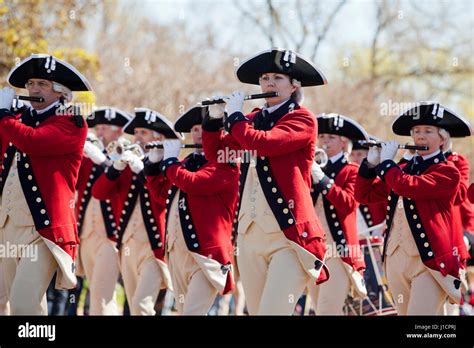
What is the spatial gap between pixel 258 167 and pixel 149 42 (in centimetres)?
1810

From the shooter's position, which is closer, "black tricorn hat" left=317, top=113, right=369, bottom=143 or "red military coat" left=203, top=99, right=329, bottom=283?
"red military coat" left=203, top=99, right=329, bottom=283

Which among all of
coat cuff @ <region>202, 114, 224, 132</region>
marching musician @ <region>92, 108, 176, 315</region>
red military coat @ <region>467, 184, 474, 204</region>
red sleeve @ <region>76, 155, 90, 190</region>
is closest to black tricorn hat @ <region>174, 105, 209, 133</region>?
marching musician @ <region>92, 108, 176, 315</region>

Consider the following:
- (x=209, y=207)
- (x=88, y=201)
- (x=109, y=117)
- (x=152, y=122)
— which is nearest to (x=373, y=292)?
(x=209, y=207)

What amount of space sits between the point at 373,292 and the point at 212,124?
10.4 feet

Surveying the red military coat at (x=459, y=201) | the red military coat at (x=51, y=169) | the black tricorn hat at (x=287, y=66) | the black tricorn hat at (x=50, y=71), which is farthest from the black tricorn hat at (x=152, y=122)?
the red military coat at (x=459, y=201)

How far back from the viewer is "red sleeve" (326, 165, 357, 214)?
947cm

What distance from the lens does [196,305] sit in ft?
28.6

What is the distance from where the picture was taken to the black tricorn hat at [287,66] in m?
7.78

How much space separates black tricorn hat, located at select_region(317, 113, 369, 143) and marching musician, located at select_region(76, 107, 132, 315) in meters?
2.27

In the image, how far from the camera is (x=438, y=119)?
29.5 ft

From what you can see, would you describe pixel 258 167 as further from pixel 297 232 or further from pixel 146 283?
pixel 146 283

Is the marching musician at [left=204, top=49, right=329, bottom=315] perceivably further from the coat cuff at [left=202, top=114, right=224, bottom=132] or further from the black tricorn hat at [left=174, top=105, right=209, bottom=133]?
the black tricorn hat at [left=174, top=105, right=209, bottom=133]

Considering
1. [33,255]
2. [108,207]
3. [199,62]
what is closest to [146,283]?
[108,207]

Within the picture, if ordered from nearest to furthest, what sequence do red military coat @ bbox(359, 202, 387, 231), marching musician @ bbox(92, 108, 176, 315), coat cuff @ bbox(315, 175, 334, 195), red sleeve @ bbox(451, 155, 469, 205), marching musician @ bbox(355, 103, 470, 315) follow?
marching musician @ bbox(355, 103, 470, 315)
red sleeve @ bbox(451, 155, 469, 205)
coat cuff @ bbox(315, 175, 334, 195)
marching musician @ bbox(92, 108, 176, 315)
red military coat @ bbox(359, 202, 387, 231)
